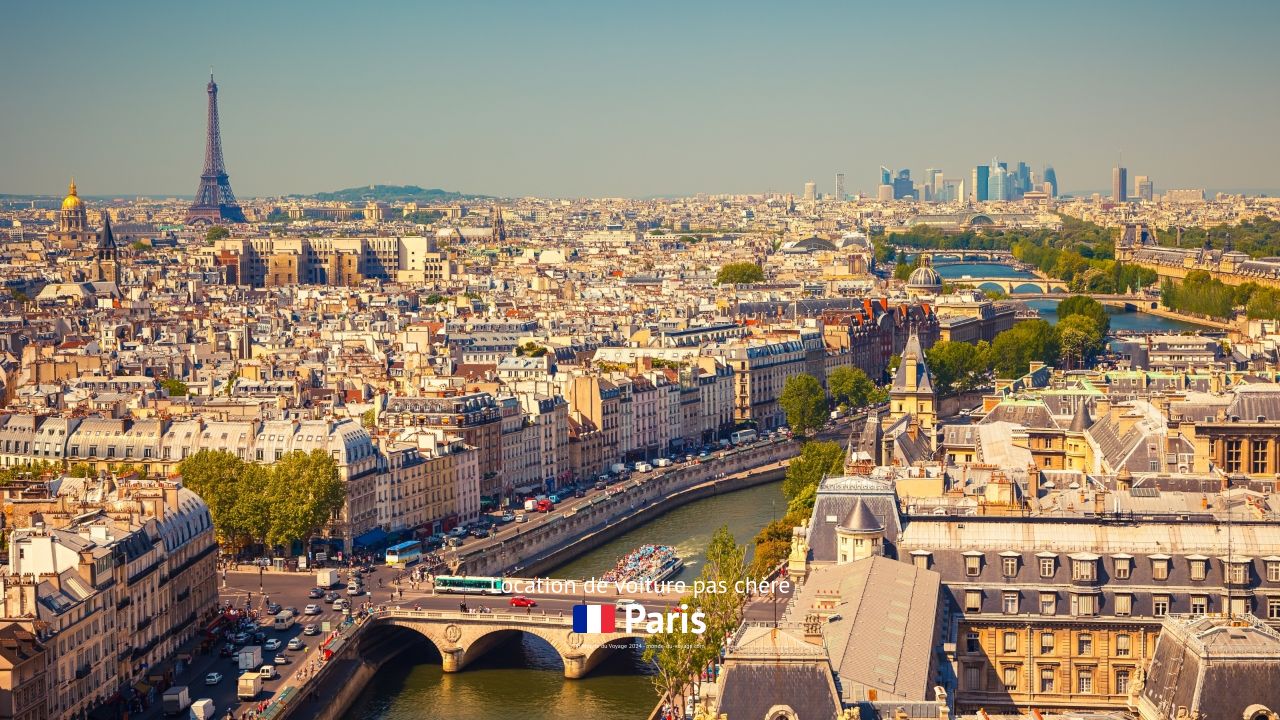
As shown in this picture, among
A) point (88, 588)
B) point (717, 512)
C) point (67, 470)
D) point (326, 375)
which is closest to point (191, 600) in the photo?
point (88, 588)

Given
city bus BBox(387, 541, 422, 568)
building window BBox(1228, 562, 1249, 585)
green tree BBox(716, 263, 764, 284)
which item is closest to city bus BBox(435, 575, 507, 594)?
city bus BBox(387, 541, 422, 568)

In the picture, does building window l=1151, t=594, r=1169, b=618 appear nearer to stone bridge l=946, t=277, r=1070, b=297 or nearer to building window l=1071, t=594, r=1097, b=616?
building window l=1071, t=594, r=1097, b=616

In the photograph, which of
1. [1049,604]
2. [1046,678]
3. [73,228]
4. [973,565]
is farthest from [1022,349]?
[73,228]

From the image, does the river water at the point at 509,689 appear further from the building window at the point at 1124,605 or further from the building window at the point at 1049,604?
the building window at the point at 1124,605

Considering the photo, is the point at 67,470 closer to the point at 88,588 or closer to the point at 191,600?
the point at 191,600

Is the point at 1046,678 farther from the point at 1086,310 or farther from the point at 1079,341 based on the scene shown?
the point at 1086,310

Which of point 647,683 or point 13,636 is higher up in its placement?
point 13,636

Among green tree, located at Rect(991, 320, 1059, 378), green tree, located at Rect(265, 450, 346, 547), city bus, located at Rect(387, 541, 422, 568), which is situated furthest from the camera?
green tree, located at Rect(991, 320, 1059, 378)
